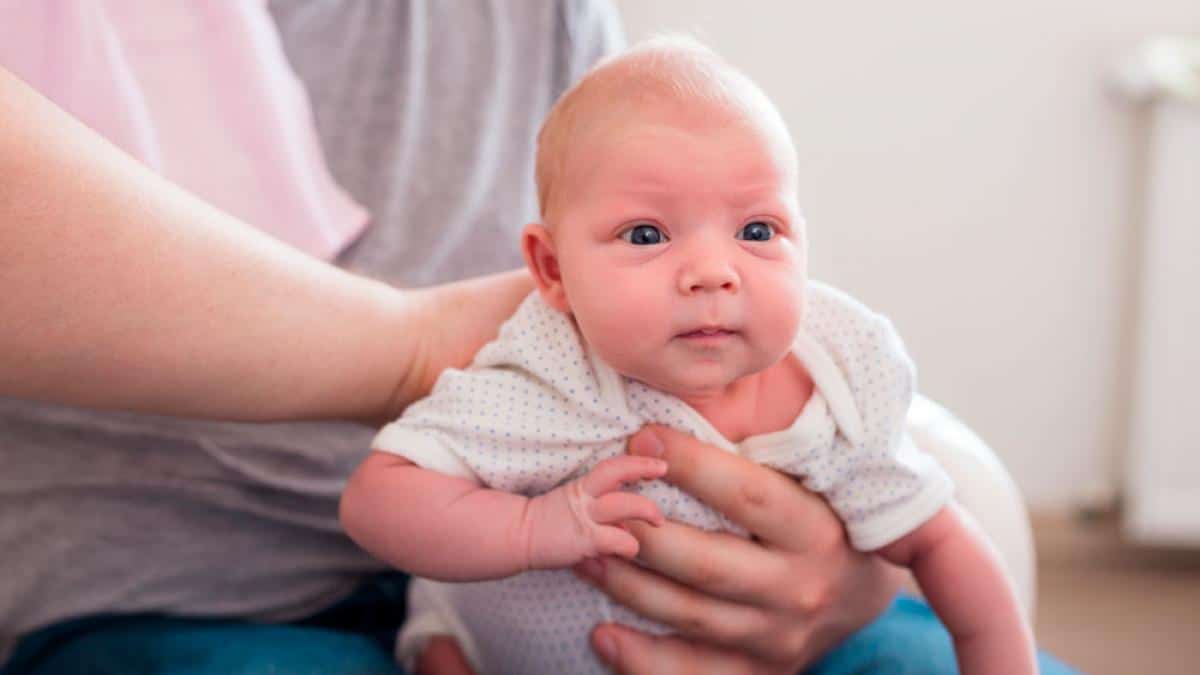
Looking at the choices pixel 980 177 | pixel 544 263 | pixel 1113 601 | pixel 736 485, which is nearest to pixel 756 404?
pixel 736 485

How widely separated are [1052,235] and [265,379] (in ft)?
5.21

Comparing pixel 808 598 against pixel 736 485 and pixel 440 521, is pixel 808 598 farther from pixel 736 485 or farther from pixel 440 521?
pixel 440 521

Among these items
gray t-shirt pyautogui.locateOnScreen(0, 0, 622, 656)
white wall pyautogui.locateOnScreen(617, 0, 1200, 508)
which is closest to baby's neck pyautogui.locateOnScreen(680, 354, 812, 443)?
gray t-shirt pyautogui.locateOnScreen(0, 0, 622, 656)

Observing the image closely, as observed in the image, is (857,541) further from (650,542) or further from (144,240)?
(144,240)

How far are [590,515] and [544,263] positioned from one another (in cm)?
16

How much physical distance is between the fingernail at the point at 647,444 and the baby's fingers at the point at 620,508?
0.03m

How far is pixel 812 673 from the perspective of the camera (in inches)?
34.4

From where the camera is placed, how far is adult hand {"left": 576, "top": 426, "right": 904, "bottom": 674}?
0.75 metres

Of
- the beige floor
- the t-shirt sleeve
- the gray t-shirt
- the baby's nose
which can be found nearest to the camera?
the baby's nose

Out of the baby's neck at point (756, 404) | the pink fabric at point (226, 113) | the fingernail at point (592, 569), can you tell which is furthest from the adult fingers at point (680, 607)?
the pink fabric at point (226, 113)

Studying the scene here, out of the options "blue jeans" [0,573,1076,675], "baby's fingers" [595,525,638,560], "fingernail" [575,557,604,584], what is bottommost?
"blue jeans" [0,573,1076,675]

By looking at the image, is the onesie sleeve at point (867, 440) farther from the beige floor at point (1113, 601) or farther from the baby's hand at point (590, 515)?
the beige floor at point (1113, 601)

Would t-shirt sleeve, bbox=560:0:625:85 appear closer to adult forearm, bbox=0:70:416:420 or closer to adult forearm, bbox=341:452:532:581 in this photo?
adult forearm, bbox=0:70:416:420

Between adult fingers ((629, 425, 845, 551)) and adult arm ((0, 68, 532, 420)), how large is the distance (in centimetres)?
18
